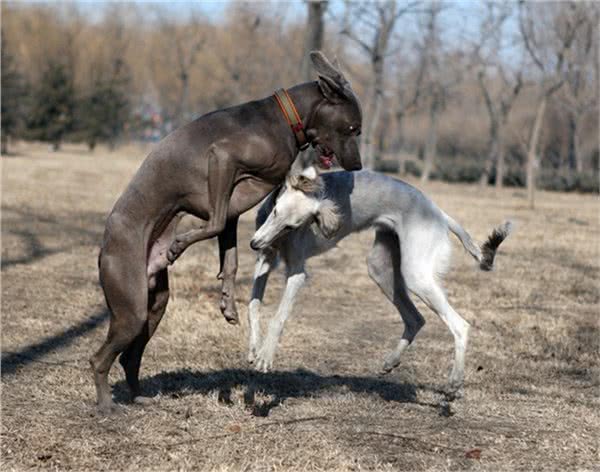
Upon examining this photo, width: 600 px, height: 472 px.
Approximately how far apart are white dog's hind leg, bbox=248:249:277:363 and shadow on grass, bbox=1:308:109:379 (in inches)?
78.5

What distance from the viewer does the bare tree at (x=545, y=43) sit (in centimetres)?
2352

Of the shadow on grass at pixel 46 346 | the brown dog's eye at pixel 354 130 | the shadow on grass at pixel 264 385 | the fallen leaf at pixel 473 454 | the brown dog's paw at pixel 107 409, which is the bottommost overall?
the shadow on grass at pixel 46 346

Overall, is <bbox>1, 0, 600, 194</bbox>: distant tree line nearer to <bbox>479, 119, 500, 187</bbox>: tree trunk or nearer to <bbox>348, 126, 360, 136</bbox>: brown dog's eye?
<bbox>479, 119, 500, 187</bbox>: tree trunk

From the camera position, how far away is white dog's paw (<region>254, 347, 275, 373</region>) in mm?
5320

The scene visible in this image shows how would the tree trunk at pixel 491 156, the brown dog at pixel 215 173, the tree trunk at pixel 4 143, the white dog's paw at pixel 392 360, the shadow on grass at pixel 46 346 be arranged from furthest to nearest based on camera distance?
the tree trunk at pixel 4 143, the tree trunk at pixel 491 156, the shadow on grass at pixel 46 346, the white dog's paw at pixel 392 360, the brown dog at pixel 215 173

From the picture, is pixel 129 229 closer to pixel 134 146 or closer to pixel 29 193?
pixel 29 193

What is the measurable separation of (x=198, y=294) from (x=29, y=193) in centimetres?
1303

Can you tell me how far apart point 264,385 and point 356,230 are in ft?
4.43

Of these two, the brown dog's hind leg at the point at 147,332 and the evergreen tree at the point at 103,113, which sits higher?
the brown dog's hind leg at the point at 147,332

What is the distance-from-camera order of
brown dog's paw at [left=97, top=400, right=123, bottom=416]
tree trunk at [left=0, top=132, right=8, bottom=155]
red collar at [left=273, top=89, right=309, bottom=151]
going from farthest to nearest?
tree trunk at [left=0, top=132, right=8, bottom=155]
brown dog's paw at [left=97, top=400, right=123, bottom=416]
red collar at [left=273, top=89, right=309, bottom=151]

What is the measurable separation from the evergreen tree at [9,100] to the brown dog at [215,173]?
37171 millimetres

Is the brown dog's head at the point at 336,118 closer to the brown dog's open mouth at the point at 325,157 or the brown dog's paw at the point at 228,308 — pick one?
the brown dog's open mouth at the point at 325,157

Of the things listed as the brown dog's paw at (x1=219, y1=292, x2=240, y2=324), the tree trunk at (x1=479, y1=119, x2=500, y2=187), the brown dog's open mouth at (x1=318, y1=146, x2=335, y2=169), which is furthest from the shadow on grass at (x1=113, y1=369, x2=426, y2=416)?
the tree trunk at (x1=479, y1=119, x2=500, y2=187)

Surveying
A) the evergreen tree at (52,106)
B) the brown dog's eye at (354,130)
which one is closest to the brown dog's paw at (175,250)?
the brown dog's eye at (354,130)
